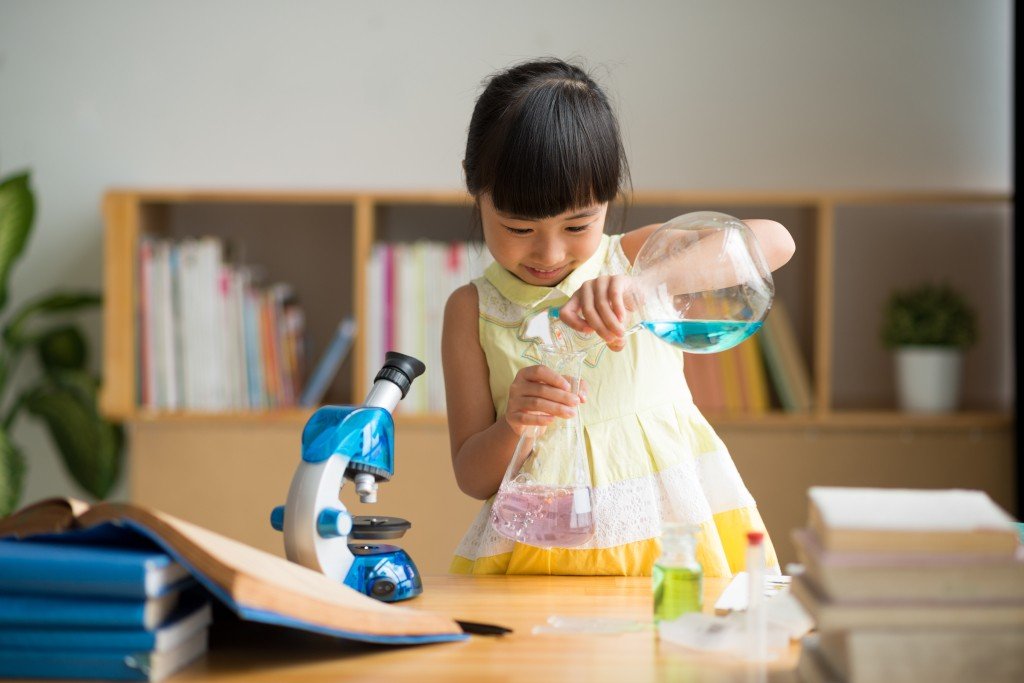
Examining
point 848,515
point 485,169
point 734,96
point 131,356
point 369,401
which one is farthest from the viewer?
point 734,96

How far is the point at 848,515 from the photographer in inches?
30.5

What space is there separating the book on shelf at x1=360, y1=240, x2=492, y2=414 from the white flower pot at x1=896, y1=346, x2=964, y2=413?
39.0 inches

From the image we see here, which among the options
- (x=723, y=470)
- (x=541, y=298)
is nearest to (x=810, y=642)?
(x=723, y=470)

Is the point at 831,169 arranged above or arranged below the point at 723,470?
above

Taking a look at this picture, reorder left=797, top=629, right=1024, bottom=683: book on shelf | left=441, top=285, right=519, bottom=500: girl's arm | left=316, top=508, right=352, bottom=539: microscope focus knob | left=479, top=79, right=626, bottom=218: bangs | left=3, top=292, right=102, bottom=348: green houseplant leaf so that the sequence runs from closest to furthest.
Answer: left=797, top=629, right=1024, bottom=683: book on shelf
left=316, top=508, right=352, bottom=539: microscope focus knob
left=479, top=79, right=626, bottom=218: bangs
left=441, top=285, right=519, bottom=500: girl's arm
left=3, top=292, right=102, bottom=348: green houseplant leaf

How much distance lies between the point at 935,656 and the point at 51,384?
7.87 ft

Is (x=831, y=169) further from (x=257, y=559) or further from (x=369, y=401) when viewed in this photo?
(x=257, y=559)

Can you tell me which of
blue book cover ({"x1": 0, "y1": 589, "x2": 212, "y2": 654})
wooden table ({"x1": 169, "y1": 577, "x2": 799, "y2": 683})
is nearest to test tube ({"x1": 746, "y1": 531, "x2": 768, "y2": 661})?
wooden table ({"x1": 169, "y1": 577, "x2": 799, "y2": 683})

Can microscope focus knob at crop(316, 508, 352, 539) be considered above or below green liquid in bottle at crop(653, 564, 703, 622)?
above

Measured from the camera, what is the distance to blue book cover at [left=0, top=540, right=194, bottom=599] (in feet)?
2.55

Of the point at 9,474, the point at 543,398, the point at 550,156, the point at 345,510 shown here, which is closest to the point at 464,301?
the point at 550,156

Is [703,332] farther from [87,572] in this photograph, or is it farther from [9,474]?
[9,474]

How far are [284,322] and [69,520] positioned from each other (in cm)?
174

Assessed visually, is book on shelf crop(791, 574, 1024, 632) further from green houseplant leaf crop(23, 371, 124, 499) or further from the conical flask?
green houseplant leaf crop(23, 371, 124, 499)
